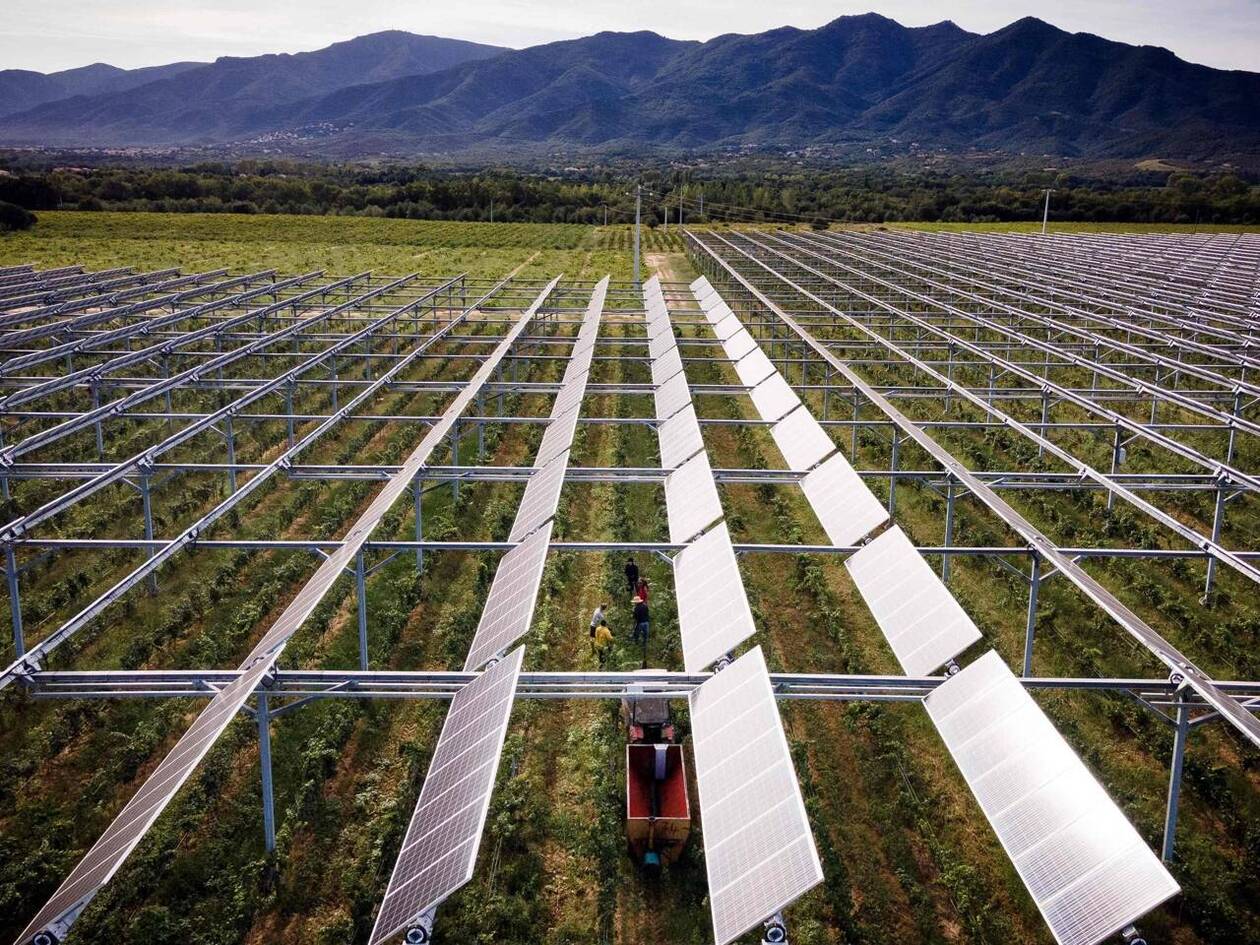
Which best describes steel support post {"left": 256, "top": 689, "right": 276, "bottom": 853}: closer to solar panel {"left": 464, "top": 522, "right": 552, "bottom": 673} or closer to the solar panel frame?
solar panel {"left": 464, "top": 522, "right": 552, "bottom": 673}

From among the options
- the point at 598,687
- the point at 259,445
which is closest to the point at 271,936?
the point at 598,687

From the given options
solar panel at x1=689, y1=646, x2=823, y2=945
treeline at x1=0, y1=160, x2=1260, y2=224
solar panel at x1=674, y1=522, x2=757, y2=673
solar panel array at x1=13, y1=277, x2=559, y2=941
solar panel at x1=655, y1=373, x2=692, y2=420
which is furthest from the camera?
treeline at x1=0, y1=160, x2=1260, y2=224

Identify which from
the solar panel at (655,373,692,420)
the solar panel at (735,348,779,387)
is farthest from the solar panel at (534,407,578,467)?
the solar panel at (735,348,779,387)

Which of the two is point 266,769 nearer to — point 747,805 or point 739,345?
point 747,805

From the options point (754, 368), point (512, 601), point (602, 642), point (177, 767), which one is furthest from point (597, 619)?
point (754, 368)

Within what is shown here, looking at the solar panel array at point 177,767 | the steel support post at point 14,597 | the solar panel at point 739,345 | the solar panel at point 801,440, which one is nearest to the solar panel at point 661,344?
the solar panel at point 739,345

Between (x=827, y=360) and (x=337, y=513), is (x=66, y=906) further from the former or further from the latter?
(x=827, y=360)
